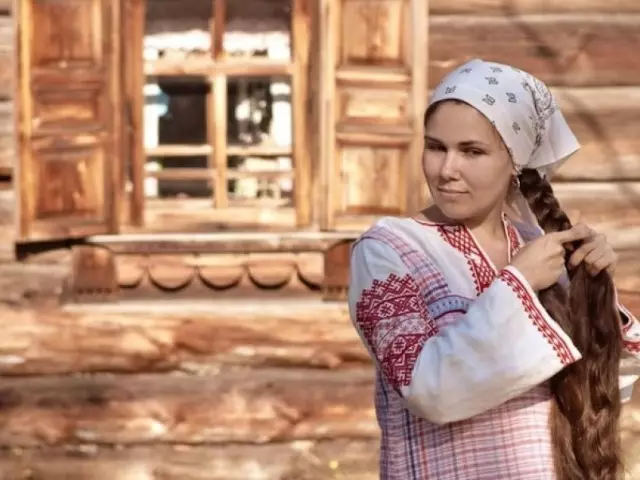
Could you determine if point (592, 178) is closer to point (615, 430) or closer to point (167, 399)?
point (167, 399)

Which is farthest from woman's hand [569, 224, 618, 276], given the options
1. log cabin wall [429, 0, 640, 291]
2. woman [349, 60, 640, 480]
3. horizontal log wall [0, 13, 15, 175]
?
horizontal log wall [0, 13, 15, 175]

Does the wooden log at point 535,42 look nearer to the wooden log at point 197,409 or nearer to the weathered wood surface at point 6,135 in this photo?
the wooden log at point 197,409

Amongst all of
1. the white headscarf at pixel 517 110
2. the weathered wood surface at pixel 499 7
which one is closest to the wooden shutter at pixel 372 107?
the weathered wood surface at pixel 499 7

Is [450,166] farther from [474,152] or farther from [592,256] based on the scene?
[592,256]

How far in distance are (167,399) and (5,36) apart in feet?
5.09

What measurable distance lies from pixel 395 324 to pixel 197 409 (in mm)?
3052

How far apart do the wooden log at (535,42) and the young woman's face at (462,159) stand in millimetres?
2888

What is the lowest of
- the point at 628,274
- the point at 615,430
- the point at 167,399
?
the point at 167,399

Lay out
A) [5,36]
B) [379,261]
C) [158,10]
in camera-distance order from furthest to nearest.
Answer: [158,10] < [5,36] < [379,261]

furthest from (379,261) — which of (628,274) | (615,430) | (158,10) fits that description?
(158,10)

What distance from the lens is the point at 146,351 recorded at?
186 inches

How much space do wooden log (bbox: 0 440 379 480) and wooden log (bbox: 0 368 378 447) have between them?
47mm

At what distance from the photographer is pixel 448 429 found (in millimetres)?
1848

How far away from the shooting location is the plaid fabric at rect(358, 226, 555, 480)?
6.01 feet
